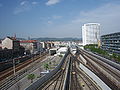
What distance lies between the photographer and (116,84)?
23062mm

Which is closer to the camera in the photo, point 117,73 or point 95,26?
point 117,73

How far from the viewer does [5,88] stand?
68.5 ft

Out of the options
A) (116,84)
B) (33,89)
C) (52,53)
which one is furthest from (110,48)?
(33,89)

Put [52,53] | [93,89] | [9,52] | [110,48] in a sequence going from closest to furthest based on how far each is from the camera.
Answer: [93,89] → [9,52] → [110,48] → [52,53]

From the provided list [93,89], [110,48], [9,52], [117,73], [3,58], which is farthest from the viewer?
[110,48]

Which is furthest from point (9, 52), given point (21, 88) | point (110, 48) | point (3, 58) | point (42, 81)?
point (110, 48)

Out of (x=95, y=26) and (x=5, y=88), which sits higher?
(x=95, y=26)

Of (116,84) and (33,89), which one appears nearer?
(33,89)

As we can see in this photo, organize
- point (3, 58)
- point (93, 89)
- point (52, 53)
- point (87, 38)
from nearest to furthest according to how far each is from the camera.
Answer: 1. point (93, 89)
2. point (3, 58)
3. point (52, 53)
4. point (87, 38)

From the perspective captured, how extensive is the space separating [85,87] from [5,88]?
10.6 m

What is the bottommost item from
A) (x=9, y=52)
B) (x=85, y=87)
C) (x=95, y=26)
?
(x=85, y=87)

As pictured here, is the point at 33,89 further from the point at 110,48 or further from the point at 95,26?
the point at 95,26

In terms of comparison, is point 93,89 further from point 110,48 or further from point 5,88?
point 110,48

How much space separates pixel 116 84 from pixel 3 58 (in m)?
33.7
